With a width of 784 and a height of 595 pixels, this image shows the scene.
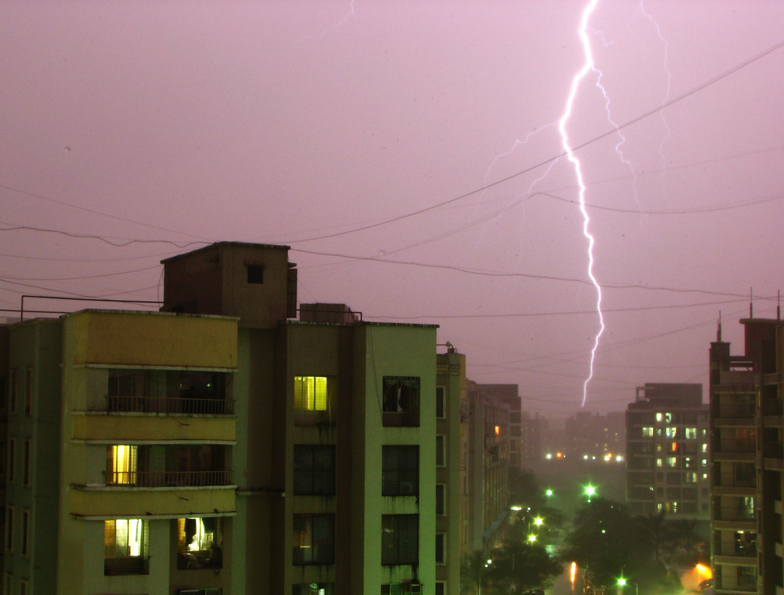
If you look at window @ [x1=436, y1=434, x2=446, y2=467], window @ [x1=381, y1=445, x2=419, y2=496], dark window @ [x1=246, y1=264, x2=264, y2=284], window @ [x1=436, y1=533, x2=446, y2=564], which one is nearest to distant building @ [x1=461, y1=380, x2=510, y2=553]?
window @ [x1=436, y1=434, x2=446, y2=467]

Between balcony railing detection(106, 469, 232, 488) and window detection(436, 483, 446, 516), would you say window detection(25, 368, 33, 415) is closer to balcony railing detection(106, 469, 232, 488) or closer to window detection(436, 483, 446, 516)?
balcony railing detection(106, 469, 232, 488)

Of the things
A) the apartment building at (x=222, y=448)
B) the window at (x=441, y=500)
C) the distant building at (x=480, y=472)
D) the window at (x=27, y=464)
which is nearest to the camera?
the apartment building at (x=222, y=448)

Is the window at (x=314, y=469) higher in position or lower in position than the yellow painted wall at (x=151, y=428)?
lower

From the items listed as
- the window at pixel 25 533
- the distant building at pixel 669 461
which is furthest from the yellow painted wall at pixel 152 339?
the distant building at pixel 669 461

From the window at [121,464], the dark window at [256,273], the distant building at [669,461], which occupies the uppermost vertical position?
the dark window at [256,273]

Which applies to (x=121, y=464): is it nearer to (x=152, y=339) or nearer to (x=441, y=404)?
(x=152, y=339)

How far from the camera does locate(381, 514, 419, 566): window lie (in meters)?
24.1

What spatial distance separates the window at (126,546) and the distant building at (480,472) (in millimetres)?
36186

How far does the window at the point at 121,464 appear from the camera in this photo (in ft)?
72.2

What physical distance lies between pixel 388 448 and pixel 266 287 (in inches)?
250

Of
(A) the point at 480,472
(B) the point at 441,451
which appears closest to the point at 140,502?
(B) the point at 441,451

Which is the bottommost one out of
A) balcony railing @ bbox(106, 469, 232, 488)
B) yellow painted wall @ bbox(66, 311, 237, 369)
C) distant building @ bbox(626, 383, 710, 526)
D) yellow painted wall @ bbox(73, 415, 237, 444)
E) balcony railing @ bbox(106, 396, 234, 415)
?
distant building @ bbox(626, 383, 710, 526)

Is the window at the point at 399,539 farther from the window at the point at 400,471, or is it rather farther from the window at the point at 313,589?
the window at the point at 313,589

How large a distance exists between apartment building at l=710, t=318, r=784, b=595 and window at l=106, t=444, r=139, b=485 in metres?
32.2
